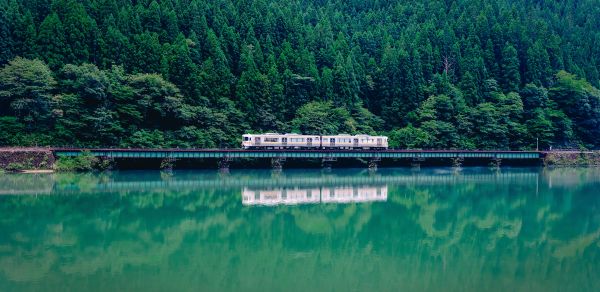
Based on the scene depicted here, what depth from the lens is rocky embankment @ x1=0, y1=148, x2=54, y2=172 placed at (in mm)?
37750

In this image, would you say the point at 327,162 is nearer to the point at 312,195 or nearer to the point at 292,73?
the point at 292,73

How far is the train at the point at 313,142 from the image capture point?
157ft

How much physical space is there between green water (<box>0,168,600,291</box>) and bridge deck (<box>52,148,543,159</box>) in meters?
8.10

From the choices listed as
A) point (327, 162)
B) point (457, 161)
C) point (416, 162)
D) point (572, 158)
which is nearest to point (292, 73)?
point (327, 162)

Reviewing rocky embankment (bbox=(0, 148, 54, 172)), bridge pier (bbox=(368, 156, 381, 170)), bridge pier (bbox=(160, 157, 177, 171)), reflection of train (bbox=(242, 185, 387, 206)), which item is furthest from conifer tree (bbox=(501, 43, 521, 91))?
rocky embankment (bbox=(0, 148, 54, 172))

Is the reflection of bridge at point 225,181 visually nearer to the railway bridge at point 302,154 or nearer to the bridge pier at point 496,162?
the railway bridge at point 302,154

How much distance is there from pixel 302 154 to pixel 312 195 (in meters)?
18.0

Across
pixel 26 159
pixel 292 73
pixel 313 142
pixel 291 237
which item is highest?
pixel 292 73

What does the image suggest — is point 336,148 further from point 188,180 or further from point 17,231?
point 17,231

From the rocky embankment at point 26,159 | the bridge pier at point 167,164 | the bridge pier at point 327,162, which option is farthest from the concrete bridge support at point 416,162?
the rocky embankment at point 26,159

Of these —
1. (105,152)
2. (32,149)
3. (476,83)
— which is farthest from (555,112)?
(32,149)

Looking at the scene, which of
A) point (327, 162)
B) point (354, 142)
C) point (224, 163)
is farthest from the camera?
point (354, 142)

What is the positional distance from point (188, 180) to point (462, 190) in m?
18.4

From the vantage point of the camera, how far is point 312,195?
29703 millimetres
